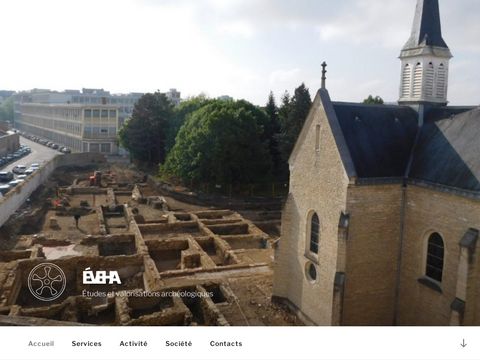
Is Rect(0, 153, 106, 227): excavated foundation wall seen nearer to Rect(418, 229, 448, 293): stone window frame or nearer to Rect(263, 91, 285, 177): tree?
Rect(263, 91, 285, 177): tree

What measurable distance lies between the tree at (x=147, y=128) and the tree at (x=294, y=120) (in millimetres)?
23823

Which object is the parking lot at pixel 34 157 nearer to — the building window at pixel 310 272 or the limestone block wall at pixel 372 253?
the building window at pixel 310 272

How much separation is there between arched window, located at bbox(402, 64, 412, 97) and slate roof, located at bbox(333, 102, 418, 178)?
3.00 ft

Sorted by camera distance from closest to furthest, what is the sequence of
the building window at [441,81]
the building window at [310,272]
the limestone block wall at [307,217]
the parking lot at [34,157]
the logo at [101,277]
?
the limestone block wall at [307,217]
the building window at [310,272]
the building window at [441,81]
the logo at [101,277]
the parking lot at [34,157]

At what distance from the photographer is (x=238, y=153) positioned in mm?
47812

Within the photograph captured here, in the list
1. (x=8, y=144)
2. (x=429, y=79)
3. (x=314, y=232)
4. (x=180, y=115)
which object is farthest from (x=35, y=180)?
(x=429, y=79)

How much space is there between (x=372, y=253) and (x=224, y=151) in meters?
30.7

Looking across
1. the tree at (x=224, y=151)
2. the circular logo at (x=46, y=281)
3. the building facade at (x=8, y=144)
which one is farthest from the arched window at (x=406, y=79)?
the building facade at (x=8, y=144)

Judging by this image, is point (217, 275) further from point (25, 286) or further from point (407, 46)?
point (407, 46)

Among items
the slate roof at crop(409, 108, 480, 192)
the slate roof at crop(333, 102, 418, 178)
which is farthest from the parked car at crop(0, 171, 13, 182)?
the slate roof at crop(409, 108, 480, 192)

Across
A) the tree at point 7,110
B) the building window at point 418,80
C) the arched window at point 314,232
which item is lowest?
the arched window at point 314,232

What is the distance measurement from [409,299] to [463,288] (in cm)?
342

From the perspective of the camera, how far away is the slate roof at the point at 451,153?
15953 millimetres

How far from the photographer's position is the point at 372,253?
18.0 m
